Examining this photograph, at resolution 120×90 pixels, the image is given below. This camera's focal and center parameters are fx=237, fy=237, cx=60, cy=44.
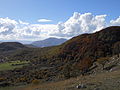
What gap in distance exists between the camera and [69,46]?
425 feet

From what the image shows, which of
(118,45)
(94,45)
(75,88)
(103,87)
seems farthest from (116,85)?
(94,45)

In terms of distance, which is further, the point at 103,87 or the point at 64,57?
the point at 64,57

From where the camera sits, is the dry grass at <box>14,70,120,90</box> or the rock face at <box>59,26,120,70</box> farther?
the rock face at <box>59,26,120,70</box>

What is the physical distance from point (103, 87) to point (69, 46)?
346ft

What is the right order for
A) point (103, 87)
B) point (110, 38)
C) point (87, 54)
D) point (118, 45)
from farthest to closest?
point (110, 38)
point (87, 54)
point (118, 45)
point (103, 87)

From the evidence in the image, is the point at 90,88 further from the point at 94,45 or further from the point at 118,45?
the point at 94,45

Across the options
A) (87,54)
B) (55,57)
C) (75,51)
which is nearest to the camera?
(87,54)

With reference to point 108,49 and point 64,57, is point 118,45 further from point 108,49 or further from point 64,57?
point 64,57

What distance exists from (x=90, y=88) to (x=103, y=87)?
4.37 ft

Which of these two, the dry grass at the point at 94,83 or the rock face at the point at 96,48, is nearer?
the dry grass at the point at 94,83

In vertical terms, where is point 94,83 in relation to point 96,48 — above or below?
below

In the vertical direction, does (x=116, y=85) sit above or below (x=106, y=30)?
below

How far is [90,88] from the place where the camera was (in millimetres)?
24312

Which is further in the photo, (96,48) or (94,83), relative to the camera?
(96,48)
